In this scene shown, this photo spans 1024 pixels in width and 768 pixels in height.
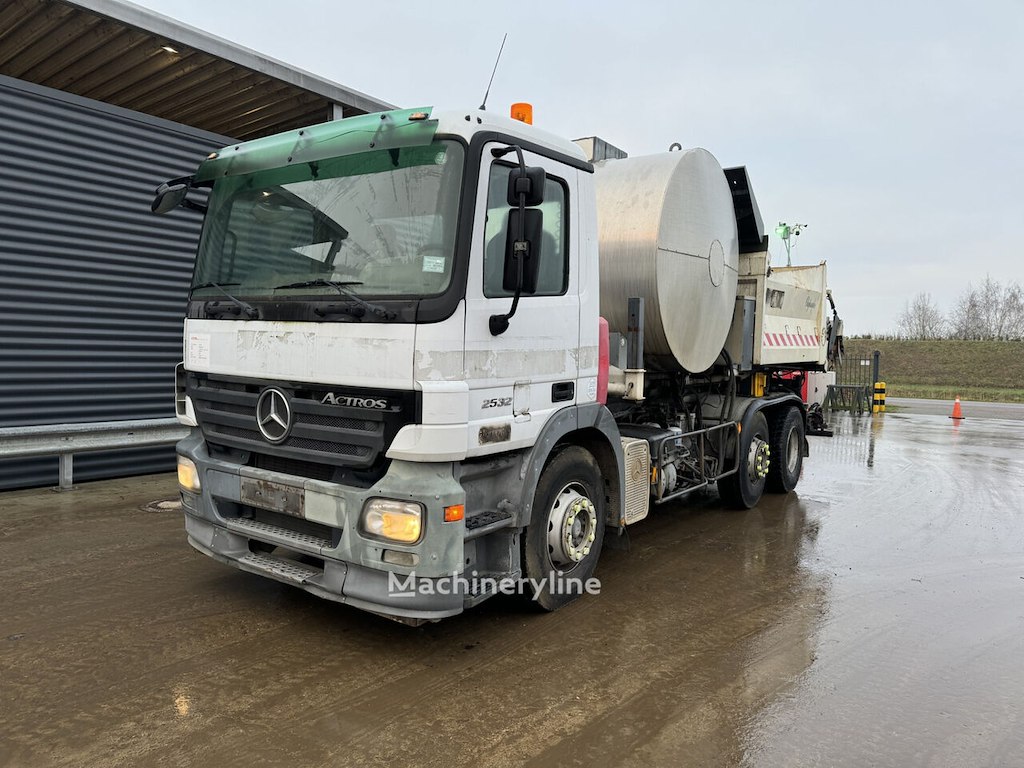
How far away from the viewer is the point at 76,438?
709cm

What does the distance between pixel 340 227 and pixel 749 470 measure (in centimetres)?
524

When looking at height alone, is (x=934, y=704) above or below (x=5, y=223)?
below

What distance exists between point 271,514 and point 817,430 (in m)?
9.18

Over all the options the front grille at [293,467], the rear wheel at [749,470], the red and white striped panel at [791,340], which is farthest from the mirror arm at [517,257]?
the red and white striped panel at [791,340]

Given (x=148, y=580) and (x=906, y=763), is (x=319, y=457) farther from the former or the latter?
(x=906, y=763)

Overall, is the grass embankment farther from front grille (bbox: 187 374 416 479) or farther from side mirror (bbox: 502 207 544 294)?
front grille (bbox: 187 374 416 479)

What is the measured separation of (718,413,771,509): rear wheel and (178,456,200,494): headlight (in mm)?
5000

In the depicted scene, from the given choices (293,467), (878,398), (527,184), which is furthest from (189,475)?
(878,398)

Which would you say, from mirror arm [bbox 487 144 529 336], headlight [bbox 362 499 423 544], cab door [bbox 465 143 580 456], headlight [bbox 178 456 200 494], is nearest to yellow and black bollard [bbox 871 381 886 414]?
cab door [bbox 465 143 580 456]

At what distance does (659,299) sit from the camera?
18.0ft

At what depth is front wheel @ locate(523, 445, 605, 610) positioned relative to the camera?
164 inches

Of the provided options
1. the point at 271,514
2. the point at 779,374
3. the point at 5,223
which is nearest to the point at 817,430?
the point at 779,374

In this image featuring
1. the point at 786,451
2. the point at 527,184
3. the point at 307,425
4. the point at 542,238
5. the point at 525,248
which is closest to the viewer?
the point at 527,184

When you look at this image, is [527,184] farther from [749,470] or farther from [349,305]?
[749,470]
